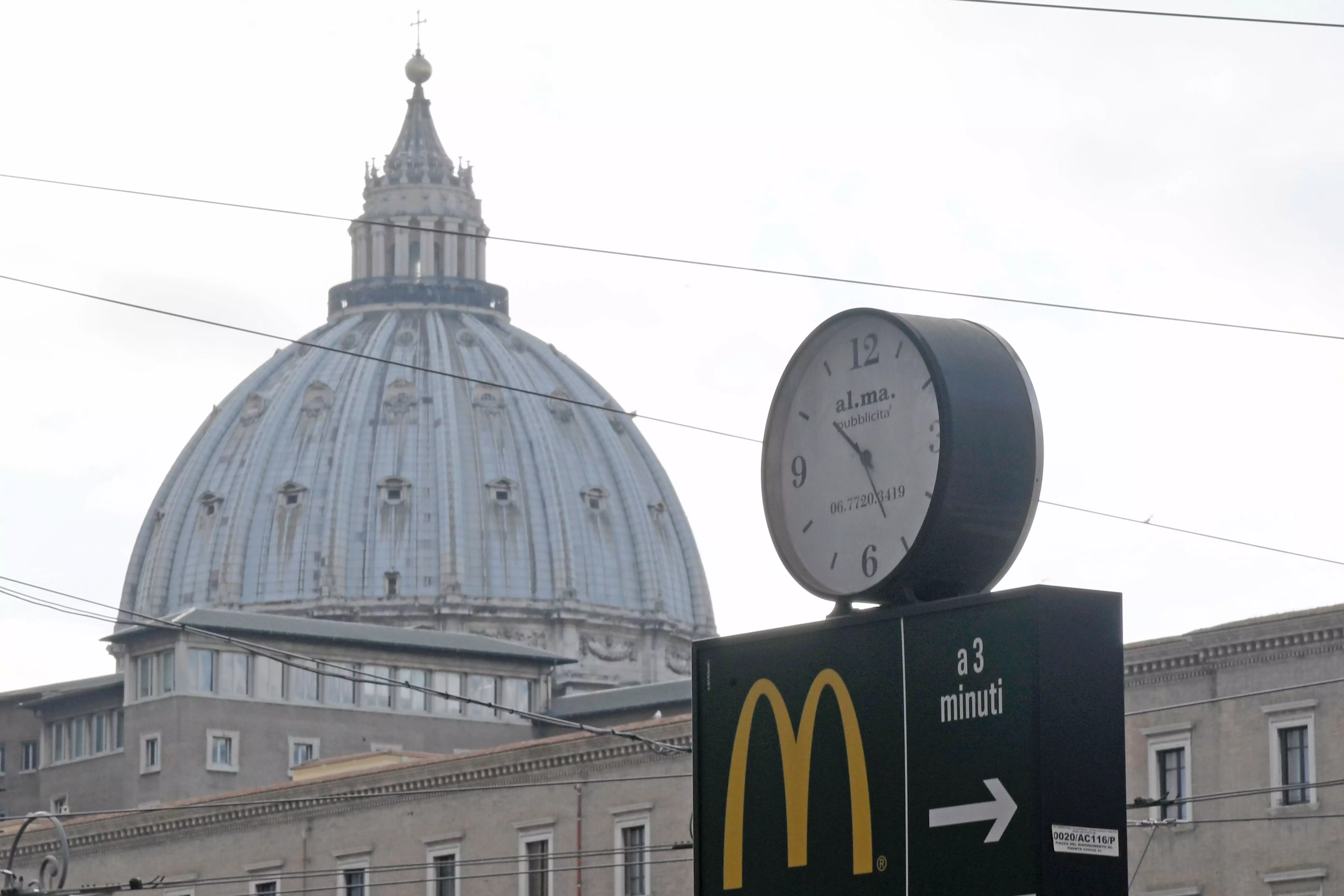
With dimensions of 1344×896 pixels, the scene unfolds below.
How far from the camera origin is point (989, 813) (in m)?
6.27

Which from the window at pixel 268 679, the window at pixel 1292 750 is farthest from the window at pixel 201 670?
the window at pixel 1292 750

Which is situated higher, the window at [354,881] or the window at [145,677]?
the window at [145,677]

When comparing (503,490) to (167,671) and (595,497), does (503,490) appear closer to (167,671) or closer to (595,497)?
(595,497)

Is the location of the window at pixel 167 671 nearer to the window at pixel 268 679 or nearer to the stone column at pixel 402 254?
the window at pixel 268 679

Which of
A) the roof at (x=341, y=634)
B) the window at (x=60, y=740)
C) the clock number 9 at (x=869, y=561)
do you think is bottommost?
the clock number 9 at (x=869, y=561)

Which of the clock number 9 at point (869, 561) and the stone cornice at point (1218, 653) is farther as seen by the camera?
the stone cornice at point (1218, 653)

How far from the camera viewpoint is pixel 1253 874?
35.0m

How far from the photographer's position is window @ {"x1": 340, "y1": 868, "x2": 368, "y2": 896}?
159 feet

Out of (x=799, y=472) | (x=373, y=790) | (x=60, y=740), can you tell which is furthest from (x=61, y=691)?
(x=799, y=472)

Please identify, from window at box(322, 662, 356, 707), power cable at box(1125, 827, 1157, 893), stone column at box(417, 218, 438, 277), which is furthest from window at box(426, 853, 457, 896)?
stone column at box(417, 218, 438, 277)

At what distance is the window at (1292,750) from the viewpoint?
115 feet

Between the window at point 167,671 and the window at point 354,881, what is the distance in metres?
31.4

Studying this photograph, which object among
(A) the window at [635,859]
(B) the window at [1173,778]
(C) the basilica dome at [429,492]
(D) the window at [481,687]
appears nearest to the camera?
(B) the window at [1173,778]

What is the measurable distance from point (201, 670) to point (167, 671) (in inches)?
42.1
